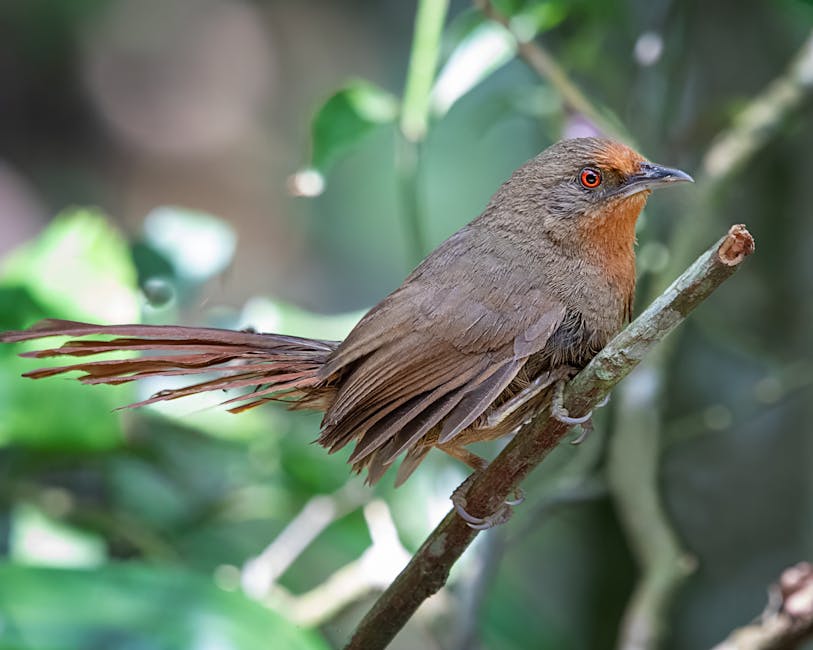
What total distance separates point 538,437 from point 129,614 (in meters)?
1.06

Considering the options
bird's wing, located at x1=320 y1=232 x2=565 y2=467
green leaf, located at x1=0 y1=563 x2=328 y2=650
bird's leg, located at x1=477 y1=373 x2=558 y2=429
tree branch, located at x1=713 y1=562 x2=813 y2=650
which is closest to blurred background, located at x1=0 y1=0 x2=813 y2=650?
green leaf, located at x1=0 y1=563 x2=328 y2=650

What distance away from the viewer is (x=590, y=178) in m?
2.27

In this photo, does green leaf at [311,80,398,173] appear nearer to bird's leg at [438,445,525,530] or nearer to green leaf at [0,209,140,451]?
green leaf at [0,209,140,451]

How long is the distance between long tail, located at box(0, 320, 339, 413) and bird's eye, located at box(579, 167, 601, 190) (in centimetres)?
63

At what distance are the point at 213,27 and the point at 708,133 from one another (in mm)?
4368

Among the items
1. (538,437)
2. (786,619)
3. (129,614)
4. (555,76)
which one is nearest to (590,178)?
(555,76)

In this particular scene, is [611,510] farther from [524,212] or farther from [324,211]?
[324,211]

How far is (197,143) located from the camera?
6.72m

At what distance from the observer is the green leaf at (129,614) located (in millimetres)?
2162

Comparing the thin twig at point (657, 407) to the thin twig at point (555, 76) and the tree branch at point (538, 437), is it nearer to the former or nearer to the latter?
the thin twig at point (555, 76)

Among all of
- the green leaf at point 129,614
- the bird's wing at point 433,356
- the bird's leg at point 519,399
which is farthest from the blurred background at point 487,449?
the bird's leg at point 519,399

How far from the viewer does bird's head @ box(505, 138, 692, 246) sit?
222 cm

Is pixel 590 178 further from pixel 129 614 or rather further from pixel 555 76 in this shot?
pixel 129 614

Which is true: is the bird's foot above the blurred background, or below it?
below
